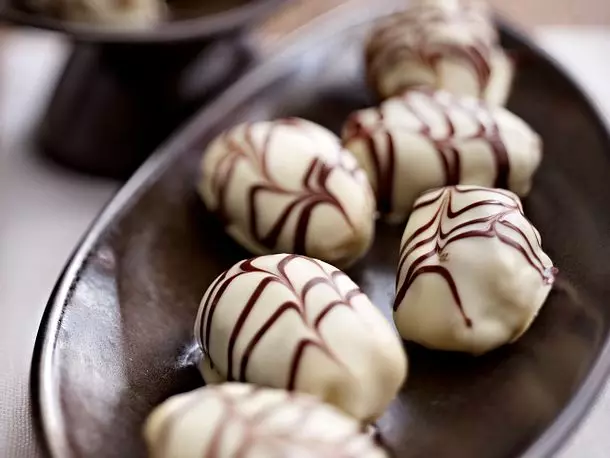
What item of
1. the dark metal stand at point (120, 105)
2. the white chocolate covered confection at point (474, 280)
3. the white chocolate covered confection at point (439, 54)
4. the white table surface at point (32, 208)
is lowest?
the white table surface at point (32, 208)

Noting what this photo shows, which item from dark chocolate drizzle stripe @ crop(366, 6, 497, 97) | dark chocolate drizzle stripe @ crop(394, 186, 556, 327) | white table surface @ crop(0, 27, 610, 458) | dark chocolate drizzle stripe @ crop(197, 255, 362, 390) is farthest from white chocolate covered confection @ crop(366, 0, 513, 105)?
dark chocolate drizzle stripe @ crop(197, 255, 362, 390)

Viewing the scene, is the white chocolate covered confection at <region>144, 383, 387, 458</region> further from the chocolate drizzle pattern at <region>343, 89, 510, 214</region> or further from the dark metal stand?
the dark metal stand

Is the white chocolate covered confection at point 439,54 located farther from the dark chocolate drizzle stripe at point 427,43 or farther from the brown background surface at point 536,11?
the brown background surface at point 536,11

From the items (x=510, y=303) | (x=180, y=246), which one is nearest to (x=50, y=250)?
(x=180, y=246)

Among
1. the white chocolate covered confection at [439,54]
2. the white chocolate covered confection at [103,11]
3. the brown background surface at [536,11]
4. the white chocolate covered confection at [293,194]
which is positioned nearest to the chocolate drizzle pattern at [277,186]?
the white chocolate covered confection at [293,194]

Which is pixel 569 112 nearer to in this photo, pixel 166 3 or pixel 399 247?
pixel 399 247
